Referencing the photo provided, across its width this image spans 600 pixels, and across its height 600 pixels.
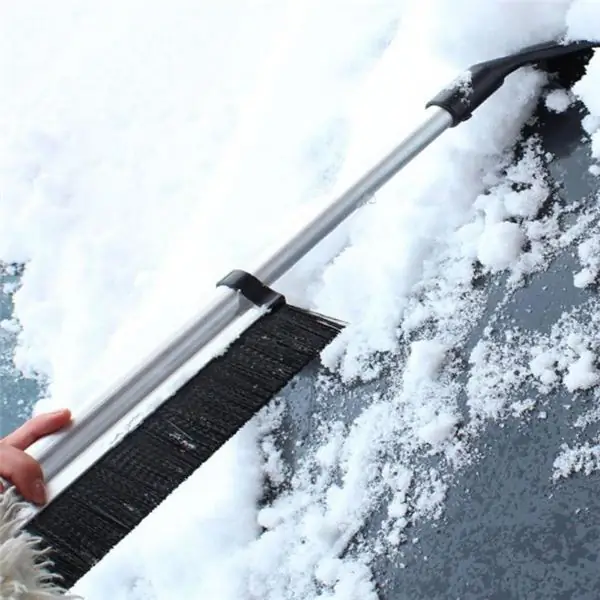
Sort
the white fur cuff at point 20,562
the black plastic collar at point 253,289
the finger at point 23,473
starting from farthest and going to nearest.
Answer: the black plastic collar at point 253,289 < the finger at point 23,473 < the white fur cuff at point 20,562

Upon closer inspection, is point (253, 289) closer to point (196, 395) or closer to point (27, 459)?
point (196, 395)

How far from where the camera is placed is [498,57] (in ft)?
3.47

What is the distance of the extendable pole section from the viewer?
88cm

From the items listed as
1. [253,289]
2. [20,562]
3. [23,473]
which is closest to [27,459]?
[23,473]

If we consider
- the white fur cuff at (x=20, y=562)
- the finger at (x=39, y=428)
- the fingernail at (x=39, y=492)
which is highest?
the finger at (x=39, y=428)

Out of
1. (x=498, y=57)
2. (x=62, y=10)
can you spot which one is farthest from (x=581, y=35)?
(x=62, y=10)

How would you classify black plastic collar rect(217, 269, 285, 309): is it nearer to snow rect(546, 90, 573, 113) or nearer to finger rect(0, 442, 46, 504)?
finger rect(0, 442, 46, 504)

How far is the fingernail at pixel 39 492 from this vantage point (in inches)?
33.0

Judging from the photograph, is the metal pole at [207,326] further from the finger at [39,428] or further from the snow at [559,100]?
the snow at [559,100]

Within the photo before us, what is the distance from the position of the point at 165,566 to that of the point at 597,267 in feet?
1.79

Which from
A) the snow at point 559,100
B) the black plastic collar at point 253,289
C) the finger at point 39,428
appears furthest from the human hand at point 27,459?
the snow at point 559,100

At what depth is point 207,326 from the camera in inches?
37.1

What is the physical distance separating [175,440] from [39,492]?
0.14 meters

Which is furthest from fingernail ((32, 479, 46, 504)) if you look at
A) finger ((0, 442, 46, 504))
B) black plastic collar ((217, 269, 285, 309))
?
black plastic collar ((217, 269, 285, 309))
